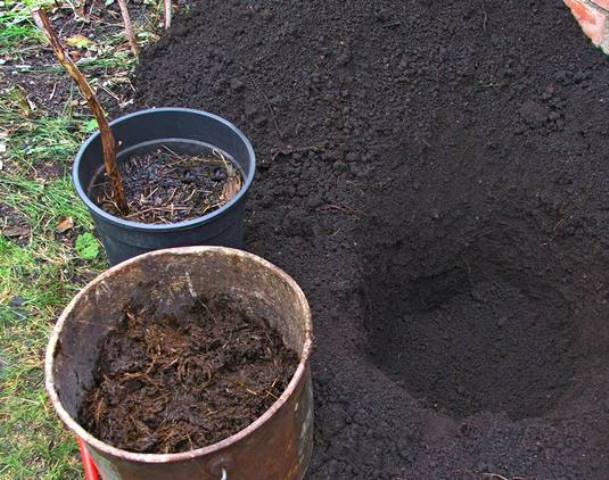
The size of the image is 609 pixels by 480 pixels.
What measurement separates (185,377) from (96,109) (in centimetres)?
91

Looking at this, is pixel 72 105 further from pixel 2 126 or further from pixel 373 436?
pixel 373 436

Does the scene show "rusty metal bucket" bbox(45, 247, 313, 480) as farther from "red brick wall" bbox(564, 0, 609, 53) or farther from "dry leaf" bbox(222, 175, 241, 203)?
"red brick wall" bbox(564, 0, 609, 53)

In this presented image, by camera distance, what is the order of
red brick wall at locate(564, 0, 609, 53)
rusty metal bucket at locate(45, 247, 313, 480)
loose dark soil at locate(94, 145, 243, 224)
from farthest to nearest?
red brick wall at locate(564, 0, 609, 53)
loose dark soil at locate(94, 145, 243, 224)
rusty metal bucket at locate(45, 247, 313, 480)

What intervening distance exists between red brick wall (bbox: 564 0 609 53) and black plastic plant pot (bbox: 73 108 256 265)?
5.29 ft

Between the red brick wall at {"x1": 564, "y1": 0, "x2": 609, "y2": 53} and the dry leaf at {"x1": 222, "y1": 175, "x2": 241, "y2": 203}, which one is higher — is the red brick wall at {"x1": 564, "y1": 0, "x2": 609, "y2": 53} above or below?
above

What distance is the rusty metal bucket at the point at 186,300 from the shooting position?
5.53 feet

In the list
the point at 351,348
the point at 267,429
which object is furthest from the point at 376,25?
the point at 267,429

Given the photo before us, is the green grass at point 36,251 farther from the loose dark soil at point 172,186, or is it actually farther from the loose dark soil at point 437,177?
the loose dark soil at point 437,177

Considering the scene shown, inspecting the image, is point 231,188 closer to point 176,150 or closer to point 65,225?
point 176,150

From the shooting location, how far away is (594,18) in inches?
117

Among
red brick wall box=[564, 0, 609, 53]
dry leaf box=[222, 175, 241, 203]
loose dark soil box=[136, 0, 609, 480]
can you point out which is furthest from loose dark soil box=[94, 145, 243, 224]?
red brick wall box=[564, 0, 609, 53]

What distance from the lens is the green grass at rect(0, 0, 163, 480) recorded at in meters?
2.42

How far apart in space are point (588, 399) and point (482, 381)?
19.8 inches

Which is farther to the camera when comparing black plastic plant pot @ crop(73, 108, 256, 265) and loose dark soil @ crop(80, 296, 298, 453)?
black plastic plant pot @ crop(73, 108, 256, 265)
